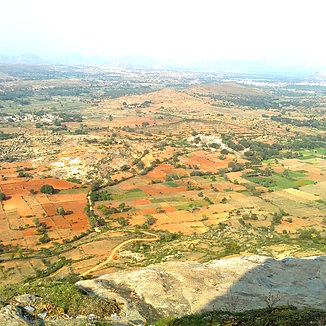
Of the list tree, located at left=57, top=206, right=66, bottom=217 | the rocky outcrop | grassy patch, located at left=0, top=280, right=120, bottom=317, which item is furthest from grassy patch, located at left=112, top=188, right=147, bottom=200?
grassy patch, located at left=0, top=280, right=120, bottom=317

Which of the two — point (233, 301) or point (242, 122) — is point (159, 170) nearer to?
point (233, 301)

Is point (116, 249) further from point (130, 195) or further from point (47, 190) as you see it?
point (47, 190)

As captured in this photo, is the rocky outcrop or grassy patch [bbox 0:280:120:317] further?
the rocky outcrop

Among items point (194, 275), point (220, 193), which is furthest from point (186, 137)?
point (194, 275)

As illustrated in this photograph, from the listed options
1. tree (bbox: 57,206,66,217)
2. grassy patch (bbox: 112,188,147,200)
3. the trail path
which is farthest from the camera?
grassy patch (bbox: 112,188,147,200)

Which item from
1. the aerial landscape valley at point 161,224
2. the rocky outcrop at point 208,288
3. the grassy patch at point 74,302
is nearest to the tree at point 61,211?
the aerial landscape valley at point 161,224

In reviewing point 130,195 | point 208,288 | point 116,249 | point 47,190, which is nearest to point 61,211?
point 47,190

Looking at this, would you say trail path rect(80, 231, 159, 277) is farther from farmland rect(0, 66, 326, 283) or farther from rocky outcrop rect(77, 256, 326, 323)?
rocky outcrop rect(77, 256, 326, 323)
